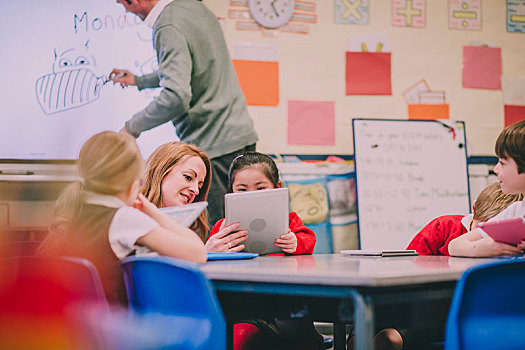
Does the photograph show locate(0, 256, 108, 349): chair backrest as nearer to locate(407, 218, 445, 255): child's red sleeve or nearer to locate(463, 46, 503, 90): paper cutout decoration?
locate(407, 218, 445, 255): child's red sleeve

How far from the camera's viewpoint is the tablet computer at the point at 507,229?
132cm

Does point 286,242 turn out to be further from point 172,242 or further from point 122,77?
point 122,77

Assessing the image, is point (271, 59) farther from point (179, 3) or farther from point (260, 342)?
point (260, 342)

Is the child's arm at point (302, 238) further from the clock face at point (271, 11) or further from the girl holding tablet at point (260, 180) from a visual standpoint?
the clock face at point (271, 11)

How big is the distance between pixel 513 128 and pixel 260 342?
987mm

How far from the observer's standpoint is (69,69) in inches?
122

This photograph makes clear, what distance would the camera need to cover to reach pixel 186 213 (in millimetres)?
1479

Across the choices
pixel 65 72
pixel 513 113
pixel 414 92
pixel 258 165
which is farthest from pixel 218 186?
pixel 513 113

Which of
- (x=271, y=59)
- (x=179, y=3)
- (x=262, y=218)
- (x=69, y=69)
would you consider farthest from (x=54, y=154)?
(x=262, y=218)

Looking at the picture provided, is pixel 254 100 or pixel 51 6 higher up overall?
pixel 51 6

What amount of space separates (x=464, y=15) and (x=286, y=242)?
2.71 metres

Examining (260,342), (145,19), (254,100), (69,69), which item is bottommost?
(260,342)

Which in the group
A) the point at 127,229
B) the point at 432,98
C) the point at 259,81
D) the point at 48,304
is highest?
the point at 259,81

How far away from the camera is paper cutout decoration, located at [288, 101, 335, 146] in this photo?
3.47 metres
